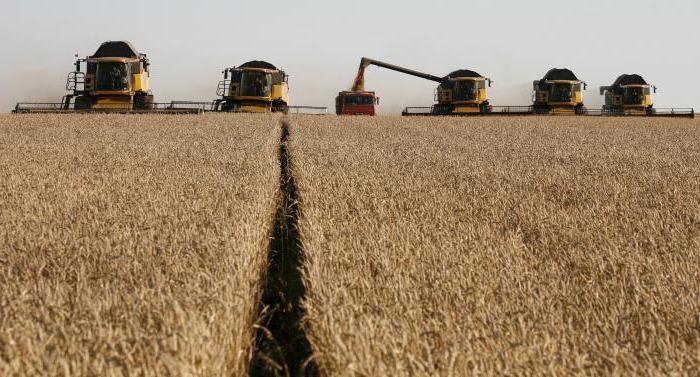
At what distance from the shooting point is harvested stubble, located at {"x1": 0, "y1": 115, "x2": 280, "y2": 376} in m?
2.09

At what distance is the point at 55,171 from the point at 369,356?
6.29 m

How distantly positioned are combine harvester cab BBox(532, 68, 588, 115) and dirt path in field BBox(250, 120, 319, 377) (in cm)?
3048

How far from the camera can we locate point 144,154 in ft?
31.3

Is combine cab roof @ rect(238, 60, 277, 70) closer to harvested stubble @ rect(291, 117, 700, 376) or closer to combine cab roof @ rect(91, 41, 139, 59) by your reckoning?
combine cab roof @ rect(91, 41, 139, 59)

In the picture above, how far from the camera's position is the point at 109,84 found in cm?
2564

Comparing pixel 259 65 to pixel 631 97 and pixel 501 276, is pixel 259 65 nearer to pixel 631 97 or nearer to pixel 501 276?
pixel 631 97

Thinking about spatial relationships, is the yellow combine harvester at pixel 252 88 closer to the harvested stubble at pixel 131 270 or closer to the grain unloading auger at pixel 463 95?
the grain unloading auger at pixel 463 95

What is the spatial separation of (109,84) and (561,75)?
21.4 meters

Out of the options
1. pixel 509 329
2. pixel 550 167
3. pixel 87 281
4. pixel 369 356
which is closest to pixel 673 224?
pixel 509 329

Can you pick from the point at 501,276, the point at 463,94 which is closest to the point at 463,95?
the point at 463,94

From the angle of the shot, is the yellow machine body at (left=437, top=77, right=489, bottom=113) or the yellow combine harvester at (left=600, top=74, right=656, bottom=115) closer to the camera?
the yellow machine body at (left=437, top=77, right=489, bottom=113)

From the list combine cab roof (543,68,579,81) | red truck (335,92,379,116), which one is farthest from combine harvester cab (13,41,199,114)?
combine cab roof (543,68,579,81)

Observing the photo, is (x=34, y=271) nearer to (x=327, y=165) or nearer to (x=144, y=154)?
(x=327, y=165)

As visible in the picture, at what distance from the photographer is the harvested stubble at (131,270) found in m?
2.09
